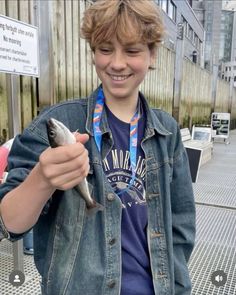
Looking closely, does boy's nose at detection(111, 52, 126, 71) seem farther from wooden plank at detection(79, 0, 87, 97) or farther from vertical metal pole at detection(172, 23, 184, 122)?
vertical metal pole at detection(172, 23, 184, 122)

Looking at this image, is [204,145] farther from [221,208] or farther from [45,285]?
[45,285]

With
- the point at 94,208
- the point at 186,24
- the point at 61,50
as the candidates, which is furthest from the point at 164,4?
the point at 94,208

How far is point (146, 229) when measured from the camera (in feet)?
4.67

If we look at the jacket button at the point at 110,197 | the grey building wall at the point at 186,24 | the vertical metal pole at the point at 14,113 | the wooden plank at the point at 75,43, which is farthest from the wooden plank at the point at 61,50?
the grey building wall at the point at 186,24

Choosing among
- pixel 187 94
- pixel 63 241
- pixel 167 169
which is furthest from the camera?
pixel 187 94

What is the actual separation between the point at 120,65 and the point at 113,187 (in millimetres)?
479

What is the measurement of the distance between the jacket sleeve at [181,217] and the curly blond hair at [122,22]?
52cm

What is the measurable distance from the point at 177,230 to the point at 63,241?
0.58 meters

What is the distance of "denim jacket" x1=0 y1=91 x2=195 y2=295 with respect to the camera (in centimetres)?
126

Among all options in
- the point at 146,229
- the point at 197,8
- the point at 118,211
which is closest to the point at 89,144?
the point at 118,211

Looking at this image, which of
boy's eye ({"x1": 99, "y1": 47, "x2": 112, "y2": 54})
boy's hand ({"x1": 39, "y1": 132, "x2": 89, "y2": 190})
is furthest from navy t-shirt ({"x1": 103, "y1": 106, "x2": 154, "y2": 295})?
boy's hand ({"x1": 39, "y1": 132, "x2": 89, "y2": 190})

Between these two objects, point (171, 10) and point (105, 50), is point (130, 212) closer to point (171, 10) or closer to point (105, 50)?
point (105, 50)

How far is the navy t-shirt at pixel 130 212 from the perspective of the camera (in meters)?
1.35

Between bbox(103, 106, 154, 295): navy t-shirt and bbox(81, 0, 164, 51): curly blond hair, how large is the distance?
0.33m
